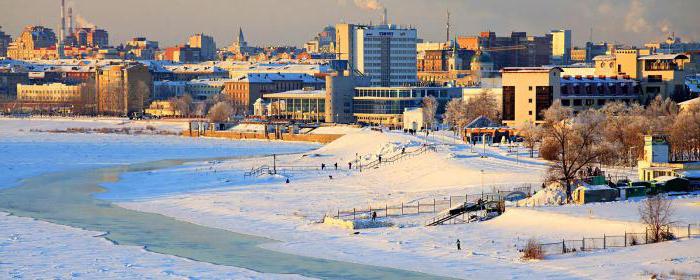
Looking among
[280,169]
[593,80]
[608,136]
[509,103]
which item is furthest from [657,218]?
[593,80]

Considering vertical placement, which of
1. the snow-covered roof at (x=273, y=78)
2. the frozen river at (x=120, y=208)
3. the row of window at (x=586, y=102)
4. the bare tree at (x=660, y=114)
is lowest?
the frozen river at (x=120, y=208)

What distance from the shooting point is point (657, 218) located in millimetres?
32281

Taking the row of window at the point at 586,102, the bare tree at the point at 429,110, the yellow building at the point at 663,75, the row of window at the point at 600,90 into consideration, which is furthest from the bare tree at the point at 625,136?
the bare tree at the point at 429,110

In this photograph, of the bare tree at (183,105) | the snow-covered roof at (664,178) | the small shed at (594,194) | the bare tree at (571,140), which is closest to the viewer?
the small shed at (594,194)

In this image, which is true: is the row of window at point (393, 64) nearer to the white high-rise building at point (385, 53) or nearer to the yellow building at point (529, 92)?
the white high-rise building at point (385, 53)

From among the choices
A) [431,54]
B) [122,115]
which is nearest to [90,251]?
[122,115]

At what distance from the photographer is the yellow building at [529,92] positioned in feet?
238

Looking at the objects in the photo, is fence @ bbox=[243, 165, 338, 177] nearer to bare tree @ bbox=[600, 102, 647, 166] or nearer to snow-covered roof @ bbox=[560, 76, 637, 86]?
bare tree @ bbox=[600, 102, 647, 166]

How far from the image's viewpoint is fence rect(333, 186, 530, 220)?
1599 inches

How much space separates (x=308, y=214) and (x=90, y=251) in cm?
931

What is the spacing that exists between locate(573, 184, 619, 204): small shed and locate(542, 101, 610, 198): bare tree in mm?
815

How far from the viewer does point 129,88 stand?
5773 inches

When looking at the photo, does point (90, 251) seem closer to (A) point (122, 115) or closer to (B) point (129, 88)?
(A) point (122, 115)

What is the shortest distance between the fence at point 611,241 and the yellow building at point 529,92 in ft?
129
